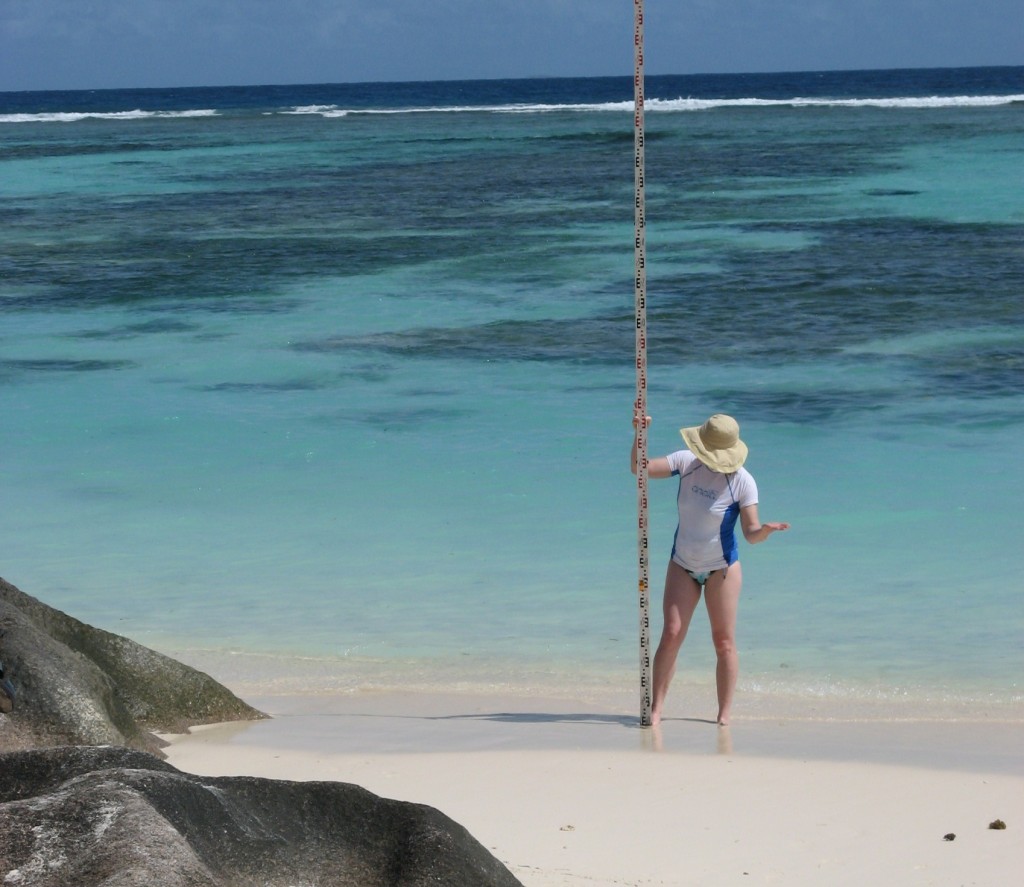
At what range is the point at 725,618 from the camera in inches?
239

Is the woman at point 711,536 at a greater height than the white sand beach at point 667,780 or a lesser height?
greater

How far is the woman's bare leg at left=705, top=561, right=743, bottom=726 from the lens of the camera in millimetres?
6066

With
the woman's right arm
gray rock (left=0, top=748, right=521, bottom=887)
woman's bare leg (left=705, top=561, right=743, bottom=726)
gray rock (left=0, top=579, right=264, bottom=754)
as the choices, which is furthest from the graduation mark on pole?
gray rock (left=0, top=748, right=521, bottom=887)

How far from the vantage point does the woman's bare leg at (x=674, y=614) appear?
6.11 m

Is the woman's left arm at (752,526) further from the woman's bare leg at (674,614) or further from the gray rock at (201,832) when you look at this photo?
the gray rock at (201,832)

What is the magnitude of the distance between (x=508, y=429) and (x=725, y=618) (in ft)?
19.3

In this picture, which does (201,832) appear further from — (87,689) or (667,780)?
(667,780)

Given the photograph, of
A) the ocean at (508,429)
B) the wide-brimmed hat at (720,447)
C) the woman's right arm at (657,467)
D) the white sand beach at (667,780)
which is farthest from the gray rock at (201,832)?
the ocean at (508,429)

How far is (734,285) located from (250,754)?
1336cm

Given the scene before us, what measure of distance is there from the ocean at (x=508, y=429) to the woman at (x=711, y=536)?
66 centimetres

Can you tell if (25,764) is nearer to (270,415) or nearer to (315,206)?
(270,415)

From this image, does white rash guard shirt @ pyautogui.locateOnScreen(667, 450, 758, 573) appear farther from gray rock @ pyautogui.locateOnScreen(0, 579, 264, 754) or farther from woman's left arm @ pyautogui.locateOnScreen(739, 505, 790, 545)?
gray rock @ pyautogui.locateOnScreen(0, 579, 264, 754)

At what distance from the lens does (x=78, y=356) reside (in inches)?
606

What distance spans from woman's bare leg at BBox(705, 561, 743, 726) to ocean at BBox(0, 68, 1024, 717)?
24.5 inches
